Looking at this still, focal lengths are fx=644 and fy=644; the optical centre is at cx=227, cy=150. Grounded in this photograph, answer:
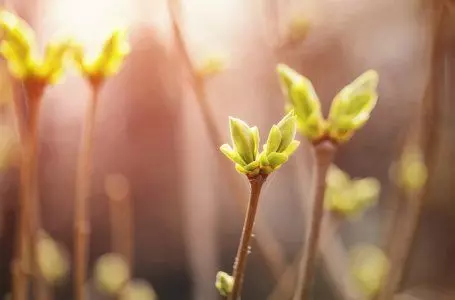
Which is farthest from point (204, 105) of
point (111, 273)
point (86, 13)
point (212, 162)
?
point (212, 162)

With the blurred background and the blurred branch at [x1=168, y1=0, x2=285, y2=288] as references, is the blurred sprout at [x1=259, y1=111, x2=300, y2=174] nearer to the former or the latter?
the blurred branch at [x1=168, y1=0, x2=285, y2=288]

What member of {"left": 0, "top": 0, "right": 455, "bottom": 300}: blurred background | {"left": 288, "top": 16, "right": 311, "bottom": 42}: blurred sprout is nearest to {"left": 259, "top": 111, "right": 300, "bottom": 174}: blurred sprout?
{"left": 288, "top": 16, "right": 311, "bottom": 42}: blurred sprout

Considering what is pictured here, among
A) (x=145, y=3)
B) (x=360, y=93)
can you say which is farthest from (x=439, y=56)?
(x=145, y=3)

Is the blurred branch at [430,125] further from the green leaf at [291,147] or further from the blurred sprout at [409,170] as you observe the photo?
the blurred sprout at [409,170]

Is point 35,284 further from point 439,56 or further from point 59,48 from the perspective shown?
point 439,56

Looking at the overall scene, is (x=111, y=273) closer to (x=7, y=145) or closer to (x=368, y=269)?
(x=7, y=145)
